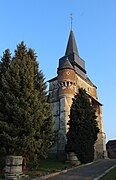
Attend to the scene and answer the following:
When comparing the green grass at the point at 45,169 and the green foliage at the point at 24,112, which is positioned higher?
the green foliage at the point at 24,112

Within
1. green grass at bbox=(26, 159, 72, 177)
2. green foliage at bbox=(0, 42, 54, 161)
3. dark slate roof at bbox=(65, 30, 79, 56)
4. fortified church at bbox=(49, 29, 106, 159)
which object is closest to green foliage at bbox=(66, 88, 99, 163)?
green grass at bbox=(26, 159, 72, 177)

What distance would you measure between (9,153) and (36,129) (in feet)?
7.98

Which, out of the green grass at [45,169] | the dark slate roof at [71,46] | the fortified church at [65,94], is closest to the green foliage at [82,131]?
the green grass at [45,169]

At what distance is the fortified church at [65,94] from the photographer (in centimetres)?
3638

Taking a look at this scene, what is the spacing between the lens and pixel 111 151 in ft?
164

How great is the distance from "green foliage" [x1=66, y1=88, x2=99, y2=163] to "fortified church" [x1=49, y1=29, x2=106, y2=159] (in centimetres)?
940

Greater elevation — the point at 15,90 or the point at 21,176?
the point at 15,90

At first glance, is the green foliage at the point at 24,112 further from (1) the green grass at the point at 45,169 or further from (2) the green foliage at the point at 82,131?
(2) the green foliage at the point at 82,131

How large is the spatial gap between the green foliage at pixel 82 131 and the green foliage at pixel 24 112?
721 centimetres

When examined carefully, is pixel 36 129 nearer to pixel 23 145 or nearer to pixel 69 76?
pixel 23 145

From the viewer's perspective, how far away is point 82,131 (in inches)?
953

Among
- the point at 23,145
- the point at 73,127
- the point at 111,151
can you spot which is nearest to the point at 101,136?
the point at 111,151

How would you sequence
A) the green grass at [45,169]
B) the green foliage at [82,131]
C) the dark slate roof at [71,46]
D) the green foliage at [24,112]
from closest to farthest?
the green grass at [45,169] → the green foliage at [24,112] → the green foliage at [82,131] → the dark slate roof at [71,46]

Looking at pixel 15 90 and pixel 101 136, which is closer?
pixel 15 90
